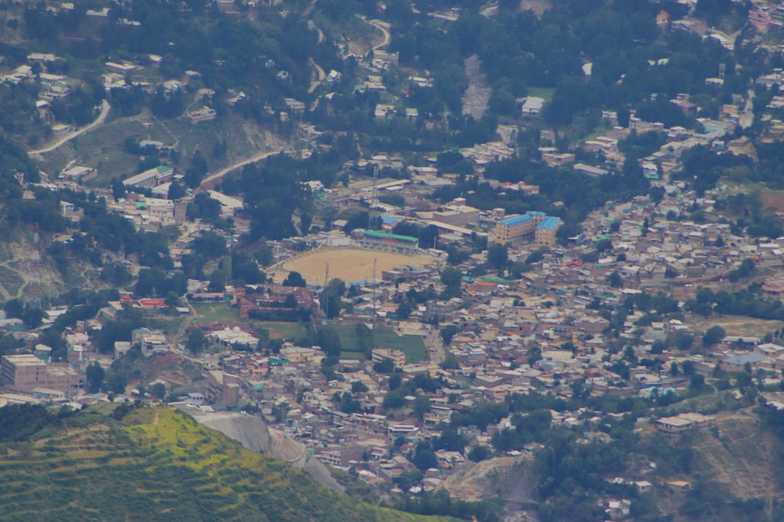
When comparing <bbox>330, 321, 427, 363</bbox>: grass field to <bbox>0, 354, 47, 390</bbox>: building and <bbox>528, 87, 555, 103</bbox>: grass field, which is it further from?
<bbox>528, 87, 555, 103</bbox>: grass field

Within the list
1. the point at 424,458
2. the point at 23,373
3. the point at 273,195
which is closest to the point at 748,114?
the point at 273,195

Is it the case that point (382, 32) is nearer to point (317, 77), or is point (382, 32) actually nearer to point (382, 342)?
point (317, 77)

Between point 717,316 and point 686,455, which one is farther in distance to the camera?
point 717,316

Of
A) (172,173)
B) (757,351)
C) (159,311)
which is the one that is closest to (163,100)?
(172,173)

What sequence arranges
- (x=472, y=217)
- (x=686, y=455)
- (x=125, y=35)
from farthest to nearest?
(x=125, y=35), (x=472, y=217), (x=686, y=455)

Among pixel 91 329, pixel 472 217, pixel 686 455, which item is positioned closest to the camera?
pixel 686 455

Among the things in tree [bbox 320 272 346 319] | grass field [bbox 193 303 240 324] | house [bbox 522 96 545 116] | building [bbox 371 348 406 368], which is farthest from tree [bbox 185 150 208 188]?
building [bbox 371 348 406 368]

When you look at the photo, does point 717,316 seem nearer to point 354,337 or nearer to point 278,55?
point 354,337
